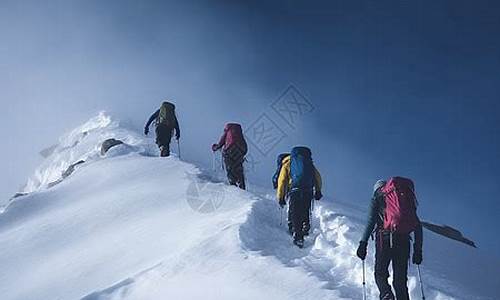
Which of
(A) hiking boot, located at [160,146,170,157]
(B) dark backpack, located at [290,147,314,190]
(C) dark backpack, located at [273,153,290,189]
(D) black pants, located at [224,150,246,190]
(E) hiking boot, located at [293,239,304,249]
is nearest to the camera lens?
(E) hiking boot, located at [293,239,304,249]

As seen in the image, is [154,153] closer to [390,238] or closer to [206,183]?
[206,183]

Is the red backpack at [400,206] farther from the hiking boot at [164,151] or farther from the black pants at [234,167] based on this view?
the hiking boot at [164,151]

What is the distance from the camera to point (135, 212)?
14898mm

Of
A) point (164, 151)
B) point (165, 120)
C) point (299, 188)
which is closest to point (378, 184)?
point (299, 188)

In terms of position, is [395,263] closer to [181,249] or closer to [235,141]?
[181,249]

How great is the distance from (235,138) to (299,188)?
163 inches

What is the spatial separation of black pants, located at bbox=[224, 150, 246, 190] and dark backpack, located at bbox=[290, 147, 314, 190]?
12.0 feet

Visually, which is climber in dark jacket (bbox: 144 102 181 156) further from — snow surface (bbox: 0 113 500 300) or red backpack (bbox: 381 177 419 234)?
red backpack (bbox: 381 177 419 234)

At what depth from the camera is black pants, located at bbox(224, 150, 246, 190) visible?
1468cm

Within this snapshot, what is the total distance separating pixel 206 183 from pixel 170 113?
9.62 feet

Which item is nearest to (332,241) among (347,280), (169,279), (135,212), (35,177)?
(347,280)

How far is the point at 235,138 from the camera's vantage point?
14.6 metres

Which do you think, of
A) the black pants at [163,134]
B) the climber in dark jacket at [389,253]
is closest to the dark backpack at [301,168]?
the climber in dark jacket at [389,253]

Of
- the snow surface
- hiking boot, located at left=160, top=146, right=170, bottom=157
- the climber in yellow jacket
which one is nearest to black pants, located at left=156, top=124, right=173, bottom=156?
hiking boot, located at left=160, top=146, right=170, bottom=157
